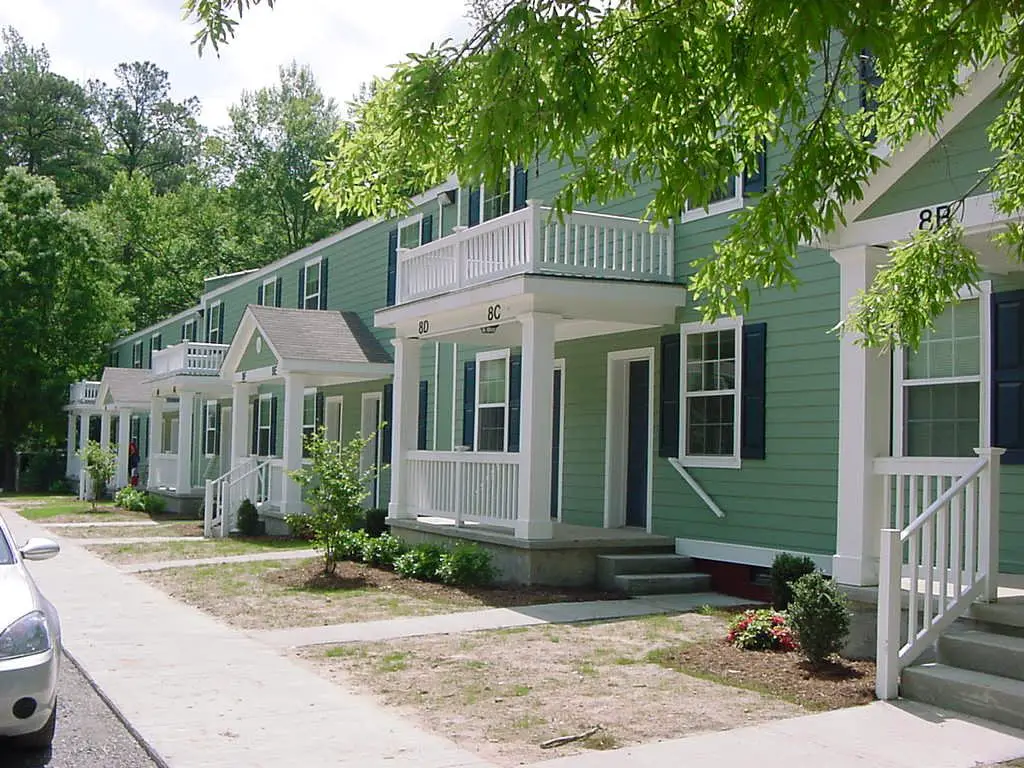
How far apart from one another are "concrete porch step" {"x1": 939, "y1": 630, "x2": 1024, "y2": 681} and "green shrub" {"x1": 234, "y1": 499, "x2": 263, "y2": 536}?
1595cm

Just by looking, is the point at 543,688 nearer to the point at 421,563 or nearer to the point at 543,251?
the point at 421,563

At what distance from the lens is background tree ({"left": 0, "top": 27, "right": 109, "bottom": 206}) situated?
56375 mm

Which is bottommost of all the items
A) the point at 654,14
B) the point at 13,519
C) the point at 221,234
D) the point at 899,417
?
the point at 13,519

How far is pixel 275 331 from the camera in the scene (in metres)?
21.4

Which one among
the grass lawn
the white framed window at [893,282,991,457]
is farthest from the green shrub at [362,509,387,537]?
the white framed window at [893,282,991,457]

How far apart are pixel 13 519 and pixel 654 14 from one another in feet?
78.8

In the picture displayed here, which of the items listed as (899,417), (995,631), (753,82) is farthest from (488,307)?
(753,82)

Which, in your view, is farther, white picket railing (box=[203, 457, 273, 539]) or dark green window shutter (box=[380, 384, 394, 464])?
dark green window shutter (box=[380, 384, 394, 464])

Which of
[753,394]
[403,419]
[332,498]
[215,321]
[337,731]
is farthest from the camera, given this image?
[215,321]

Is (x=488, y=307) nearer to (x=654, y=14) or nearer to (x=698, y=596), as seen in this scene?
(x=698, y=596)

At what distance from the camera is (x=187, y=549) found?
18562 mm

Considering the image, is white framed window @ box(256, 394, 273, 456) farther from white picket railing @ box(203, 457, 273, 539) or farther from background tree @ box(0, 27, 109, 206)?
background tree @ box(0, 27, 109, 206)

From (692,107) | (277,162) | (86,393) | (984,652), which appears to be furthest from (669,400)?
(277,162)

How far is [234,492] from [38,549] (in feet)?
49.9
